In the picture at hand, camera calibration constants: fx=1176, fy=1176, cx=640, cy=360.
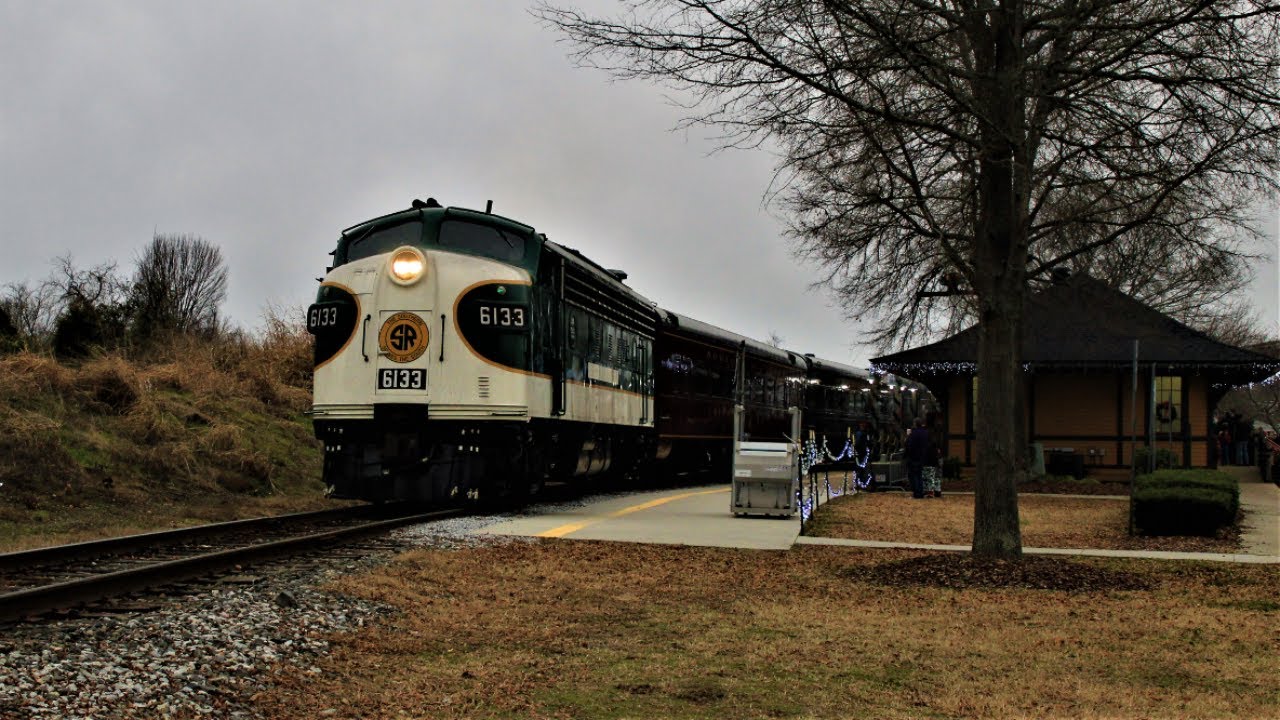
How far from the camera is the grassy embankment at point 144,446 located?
15.3 m

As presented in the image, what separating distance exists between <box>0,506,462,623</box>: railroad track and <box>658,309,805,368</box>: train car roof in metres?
9.92

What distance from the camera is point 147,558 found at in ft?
A: 36.7

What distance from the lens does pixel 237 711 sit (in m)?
5.75

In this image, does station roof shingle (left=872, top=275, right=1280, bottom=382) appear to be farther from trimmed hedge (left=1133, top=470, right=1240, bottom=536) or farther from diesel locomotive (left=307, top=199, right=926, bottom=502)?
diesel locomotive (left=307, top=199, right=926, bottom=502)

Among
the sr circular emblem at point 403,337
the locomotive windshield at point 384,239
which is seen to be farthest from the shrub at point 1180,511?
the locomotive windshield at point 384,239

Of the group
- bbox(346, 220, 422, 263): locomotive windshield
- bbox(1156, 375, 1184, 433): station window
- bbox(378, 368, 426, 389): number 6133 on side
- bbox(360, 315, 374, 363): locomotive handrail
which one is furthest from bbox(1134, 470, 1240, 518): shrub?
bbox(360, 315, 374, 363): locomotive handrail

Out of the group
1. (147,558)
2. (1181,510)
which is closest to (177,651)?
(147,558)

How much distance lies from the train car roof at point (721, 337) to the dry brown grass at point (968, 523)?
4.81 m

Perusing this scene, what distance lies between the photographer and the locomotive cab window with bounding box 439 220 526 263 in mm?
15891

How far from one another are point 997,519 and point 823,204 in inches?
160

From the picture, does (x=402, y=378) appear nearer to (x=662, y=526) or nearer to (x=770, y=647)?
(x=662, y=526)

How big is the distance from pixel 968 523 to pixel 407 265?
898 cm

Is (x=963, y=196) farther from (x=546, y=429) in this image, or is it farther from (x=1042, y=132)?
(x=546, y=429)

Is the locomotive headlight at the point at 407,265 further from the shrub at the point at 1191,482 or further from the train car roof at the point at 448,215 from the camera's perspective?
the shrub at the point at 1191,482
